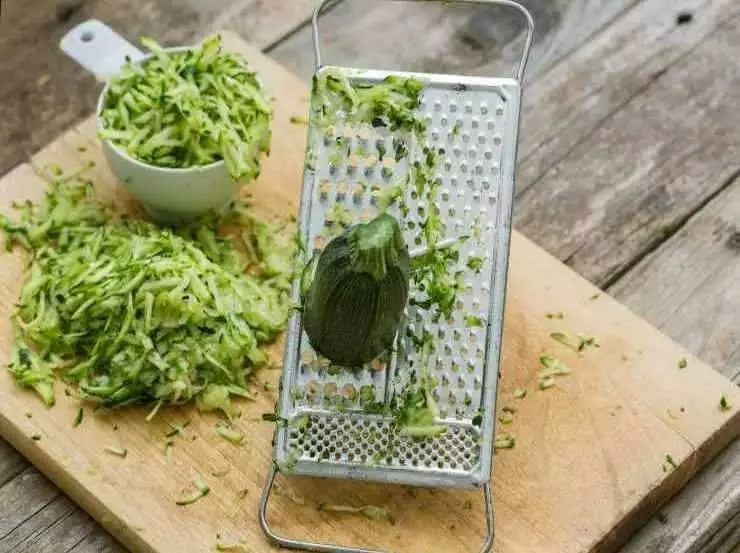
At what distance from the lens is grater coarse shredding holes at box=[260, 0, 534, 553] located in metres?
2.03

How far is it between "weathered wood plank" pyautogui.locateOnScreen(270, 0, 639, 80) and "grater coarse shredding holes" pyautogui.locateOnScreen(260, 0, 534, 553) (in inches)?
23.7

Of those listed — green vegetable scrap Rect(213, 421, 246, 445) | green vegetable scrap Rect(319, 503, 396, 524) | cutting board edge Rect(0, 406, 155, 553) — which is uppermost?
green vegetable scrap Rect(319, 503, 396, 524)

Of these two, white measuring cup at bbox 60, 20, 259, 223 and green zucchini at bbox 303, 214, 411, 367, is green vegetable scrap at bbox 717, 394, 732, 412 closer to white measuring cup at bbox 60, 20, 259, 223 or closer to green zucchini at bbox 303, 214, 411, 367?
green zucchini at bbox 303, 214, 411, 367

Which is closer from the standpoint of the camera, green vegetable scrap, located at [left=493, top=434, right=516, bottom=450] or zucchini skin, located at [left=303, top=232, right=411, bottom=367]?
zucchini skin, located at [left=303, top=232, right=411, bottom=367]

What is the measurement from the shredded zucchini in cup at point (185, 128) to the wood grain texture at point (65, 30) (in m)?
0.41

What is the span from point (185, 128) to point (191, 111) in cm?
3

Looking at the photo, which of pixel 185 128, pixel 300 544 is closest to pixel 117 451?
pixel 300 544

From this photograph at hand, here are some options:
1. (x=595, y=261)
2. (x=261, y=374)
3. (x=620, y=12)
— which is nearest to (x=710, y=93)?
(x=620, y=12)

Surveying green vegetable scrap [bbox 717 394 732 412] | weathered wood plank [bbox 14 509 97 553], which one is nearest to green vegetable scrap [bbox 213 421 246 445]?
weathered wood plank [bbox 14 509 97 553]

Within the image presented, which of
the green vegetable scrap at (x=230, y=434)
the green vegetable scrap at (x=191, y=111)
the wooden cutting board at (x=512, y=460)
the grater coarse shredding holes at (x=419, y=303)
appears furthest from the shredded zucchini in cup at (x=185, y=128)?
the green vegetable scrap at (x=230, y=434)

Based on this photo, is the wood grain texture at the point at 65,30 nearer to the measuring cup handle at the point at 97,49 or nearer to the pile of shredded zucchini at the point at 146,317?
the measuring cup handle at the point at 97,49

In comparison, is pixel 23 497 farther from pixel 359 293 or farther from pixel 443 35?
pixel 443 35

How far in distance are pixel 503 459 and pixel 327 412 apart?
0.28 m

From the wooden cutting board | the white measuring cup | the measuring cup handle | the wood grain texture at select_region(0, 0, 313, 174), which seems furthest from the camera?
the wood grain texture at select_region(0, 0, 313, 174)
